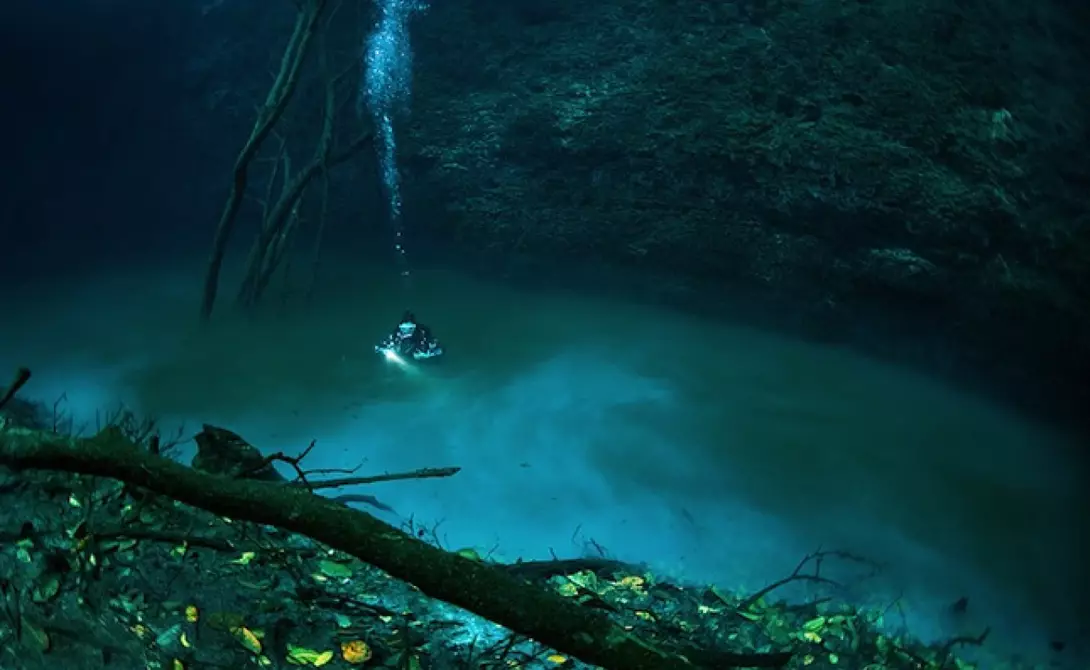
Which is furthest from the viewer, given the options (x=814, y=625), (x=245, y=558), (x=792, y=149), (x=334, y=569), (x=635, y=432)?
(x=792, y=149)

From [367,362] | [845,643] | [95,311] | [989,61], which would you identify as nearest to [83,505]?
[845,643]

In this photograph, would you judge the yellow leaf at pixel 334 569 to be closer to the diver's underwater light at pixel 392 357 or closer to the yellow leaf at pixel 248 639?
the yellow leaf at pixel 248 639

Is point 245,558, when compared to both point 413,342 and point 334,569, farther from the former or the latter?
point 413,342

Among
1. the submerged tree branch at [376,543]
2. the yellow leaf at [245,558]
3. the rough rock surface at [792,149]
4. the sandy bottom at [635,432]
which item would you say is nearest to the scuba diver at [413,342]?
the sandy bottom at [635,432]

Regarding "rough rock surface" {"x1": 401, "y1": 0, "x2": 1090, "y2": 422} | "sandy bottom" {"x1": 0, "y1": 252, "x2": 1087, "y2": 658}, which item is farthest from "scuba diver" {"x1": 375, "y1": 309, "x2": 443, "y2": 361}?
"rough rock surface" {"x1": 401, "y1": 0, "x2": 1090, "y2": 422}

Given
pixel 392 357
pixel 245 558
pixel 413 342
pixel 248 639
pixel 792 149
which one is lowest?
pixel 248 639

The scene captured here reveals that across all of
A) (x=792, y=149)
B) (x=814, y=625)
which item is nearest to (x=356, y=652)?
(x=814, y=625)
